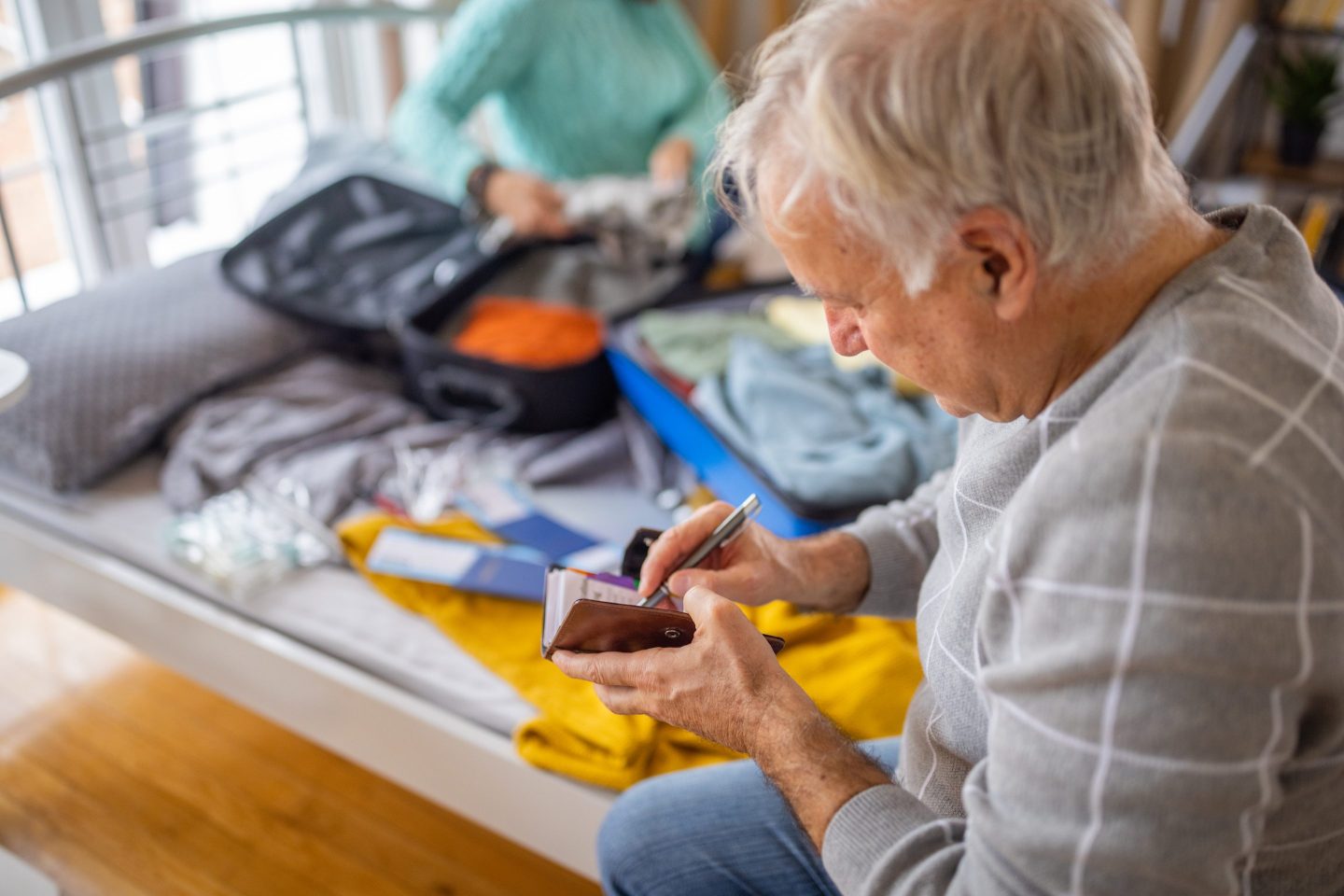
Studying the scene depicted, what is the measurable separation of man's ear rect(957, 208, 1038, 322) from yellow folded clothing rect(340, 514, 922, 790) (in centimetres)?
61

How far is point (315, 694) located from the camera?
4.71 ft

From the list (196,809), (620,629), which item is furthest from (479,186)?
(620,629)

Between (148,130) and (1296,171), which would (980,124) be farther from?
(1296,171)

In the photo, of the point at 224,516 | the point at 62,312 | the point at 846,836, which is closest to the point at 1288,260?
the point at 846,836

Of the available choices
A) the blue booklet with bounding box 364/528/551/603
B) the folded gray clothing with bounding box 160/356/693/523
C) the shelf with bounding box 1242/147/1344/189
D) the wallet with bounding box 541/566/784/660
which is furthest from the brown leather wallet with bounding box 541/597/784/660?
the shelf with bounding box 1242/147/1344/189

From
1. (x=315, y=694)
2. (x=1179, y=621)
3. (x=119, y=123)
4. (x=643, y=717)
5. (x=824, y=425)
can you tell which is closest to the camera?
(x=1179, y=621)

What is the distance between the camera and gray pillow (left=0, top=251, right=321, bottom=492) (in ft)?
5.35

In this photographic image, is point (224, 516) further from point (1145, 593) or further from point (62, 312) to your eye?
point (1145, 593)

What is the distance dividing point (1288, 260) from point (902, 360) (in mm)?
260

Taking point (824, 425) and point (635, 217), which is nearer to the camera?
point (824, 425)

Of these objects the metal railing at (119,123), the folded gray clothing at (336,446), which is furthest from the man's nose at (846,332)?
the metal railing at (119,123)

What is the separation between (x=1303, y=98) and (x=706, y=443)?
5.60ft

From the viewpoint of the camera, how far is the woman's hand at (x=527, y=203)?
202 centimetres

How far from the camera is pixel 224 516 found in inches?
61.5
